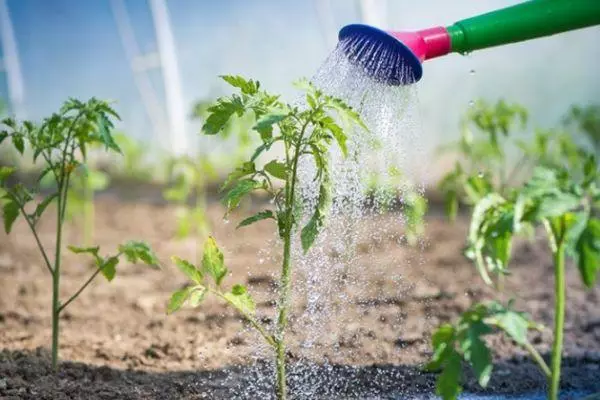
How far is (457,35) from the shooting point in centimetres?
277

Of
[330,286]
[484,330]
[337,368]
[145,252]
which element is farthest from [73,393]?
[330,286]

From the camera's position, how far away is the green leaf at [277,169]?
2.59 meters

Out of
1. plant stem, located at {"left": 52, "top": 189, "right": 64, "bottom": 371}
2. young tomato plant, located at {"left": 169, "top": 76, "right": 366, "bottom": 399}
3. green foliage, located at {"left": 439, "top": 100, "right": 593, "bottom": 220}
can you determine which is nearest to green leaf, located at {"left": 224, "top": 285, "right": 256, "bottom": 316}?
young tomato plant, located at {"left": 169, "top": 76, "right": 366, "bottom": 399}

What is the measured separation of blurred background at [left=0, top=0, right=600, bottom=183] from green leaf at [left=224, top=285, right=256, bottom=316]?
16.0ft

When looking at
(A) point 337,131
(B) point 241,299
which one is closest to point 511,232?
(A) point 337,131

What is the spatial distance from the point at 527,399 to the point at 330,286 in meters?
1.59

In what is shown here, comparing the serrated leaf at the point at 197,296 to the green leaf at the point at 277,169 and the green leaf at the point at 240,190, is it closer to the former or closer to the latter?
the green leaf at the point at 240,190

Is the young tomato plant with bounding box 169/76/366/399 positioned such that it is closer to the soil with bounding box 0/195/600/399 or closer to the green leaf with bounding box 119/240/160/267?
the green leaf with bounding box 119/240/160/267

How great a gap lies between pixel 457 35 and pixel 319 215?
715 millimetres

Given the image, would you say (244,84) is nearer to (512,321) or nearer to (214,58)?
(512,321)

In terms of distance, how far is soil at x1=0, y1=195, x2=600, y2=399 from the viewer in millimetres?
3094

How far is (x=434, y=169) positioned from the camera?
26.6 ft

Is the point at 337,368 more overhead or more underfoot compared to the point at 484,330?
more underfoot

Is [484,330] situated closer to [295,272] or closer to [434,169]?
[295,272]
